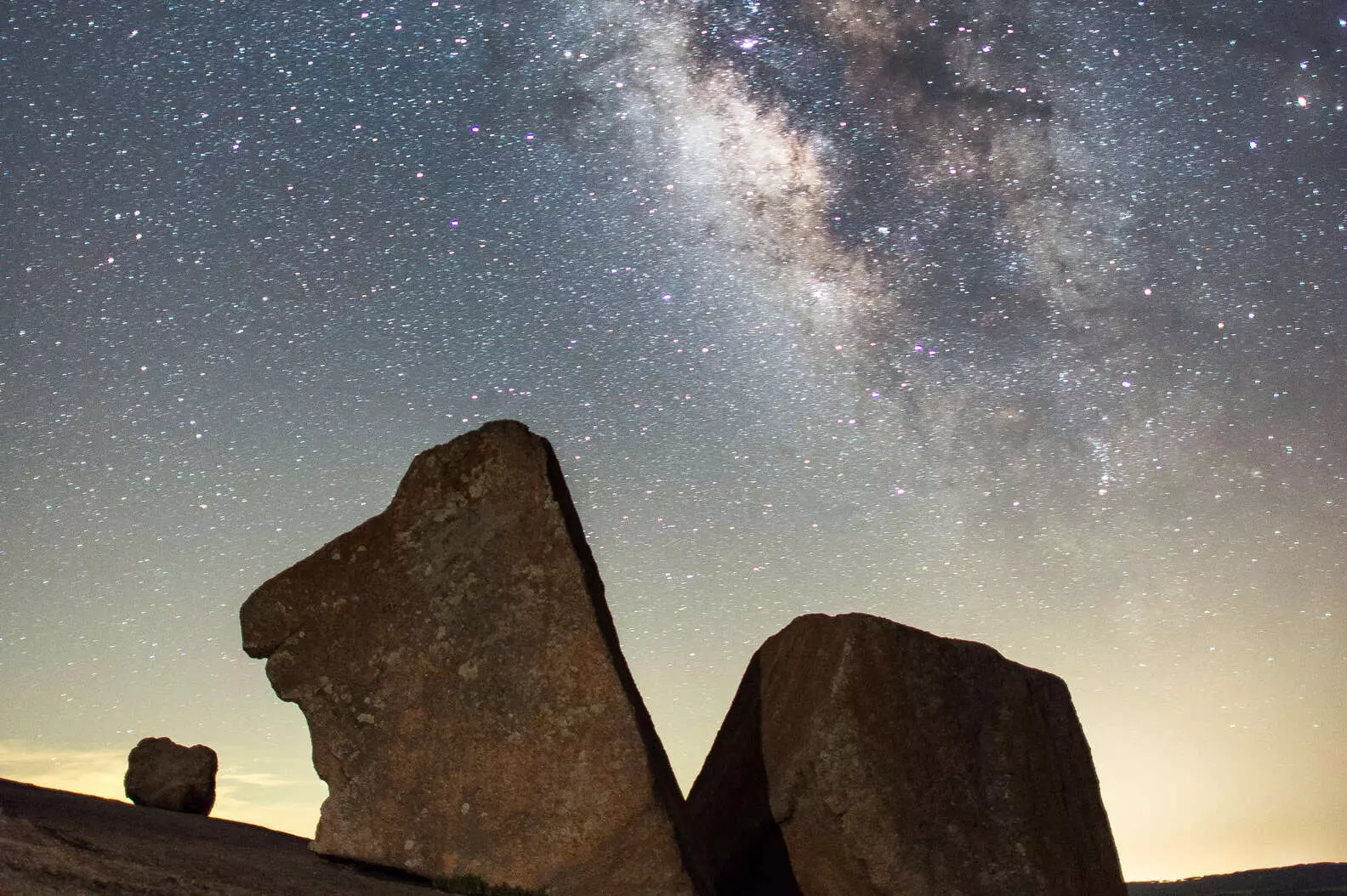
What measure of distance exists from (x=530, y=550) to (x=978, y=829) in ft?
9.77

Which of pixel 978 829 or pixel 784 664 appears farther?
pixel 784 664

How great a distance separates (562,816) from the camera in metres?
5.83

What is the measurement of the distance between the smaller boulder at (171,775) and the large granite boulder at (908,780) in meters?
3.51

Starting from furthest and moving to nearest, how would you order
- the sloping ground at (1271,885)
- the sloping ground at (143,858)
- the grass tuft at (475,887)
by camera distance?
the sloping ground at (1271,885) < the grass tuft at (475,887) < the sloping ground at (143,858)

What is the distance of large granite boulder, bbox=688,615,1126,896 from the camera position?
247 inches

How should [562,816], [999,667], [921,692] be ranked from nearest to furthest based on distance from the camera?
[562,816]
[921,692]
[999,667]

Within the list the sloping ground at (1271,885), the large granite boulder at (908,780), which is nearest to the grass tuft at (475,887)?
the large granite boulder at (908,780)

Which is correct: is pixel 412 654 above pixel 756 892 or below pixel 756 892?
above

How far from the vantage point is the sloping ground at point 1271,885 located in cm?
2692

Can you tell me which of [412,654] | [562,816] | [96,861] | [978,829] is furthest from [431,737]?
[978,829]

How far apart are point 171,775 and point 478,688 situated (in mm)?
3031

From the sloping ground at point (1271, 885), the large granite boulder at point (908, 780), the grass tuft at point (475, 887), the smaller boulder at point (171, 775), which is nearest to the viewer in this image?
the grass tuft at point (475, 887)

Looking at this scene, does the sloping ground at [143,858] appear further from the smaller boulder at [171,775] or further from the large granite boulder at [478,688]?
the smaller boulder at [171,775]

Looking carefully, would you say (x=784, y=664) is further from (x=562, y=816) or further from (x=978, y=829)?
(x=562, y=816)
